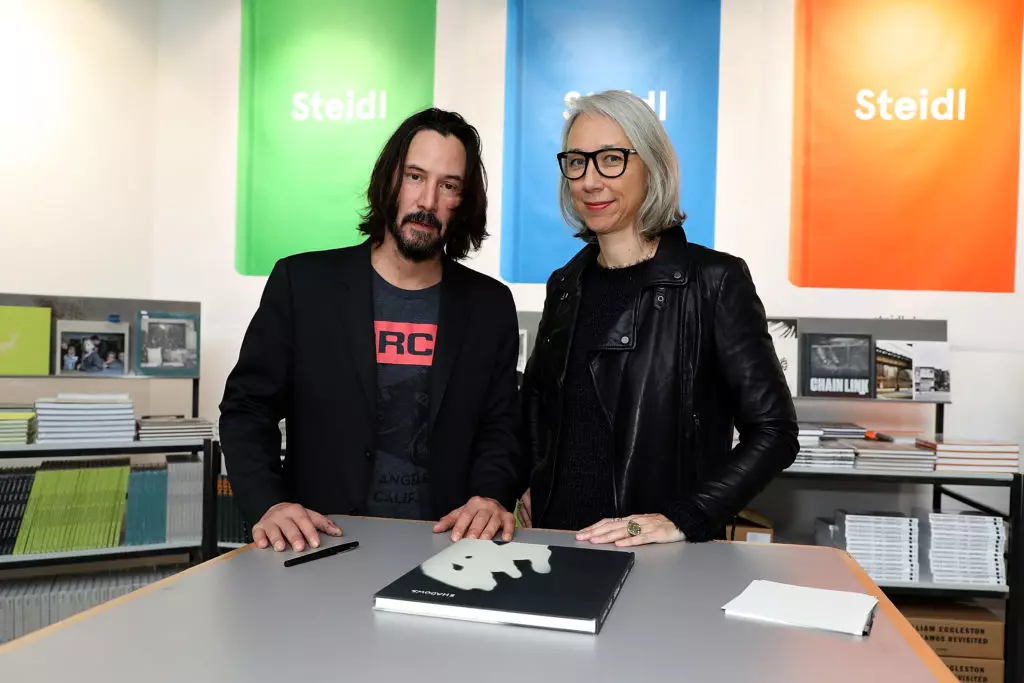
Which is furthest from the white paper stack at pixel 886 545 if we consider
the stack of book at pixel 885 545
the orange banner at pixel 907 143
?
the orange banner at pixel 907 143

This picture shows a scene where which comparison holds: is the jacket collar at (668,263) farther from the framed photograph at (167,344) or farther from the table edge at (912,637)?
the framed photograph at (167,344)

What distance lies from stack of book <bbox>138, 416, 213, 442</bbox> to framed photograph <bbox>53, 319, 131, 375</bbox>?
0.26m

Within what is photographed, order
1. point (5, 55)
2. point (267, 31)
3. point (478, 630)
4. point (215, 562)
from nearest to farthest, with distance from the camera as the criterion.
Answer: point (478, 630)
point (215, 562)
point (5, 55)
point (267, 31)

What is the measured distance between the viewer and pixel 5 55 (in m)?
3.24

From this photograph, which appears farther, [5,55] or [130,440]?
[5,55]

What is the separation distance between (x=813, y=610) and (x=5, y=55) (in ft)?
11.9

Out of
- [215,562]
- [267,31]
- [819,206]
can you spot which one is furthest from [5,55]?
[819,206]

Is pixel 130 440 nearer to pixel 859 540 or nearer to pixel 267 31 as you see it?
pixel 267 31

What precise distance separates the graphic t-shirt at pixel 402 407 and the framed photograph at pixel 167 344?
5.73 feet

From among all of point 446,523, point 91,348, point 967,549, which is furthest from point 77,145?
point 967,549

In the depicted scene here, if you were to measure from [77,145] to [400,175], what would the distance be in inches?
92.8

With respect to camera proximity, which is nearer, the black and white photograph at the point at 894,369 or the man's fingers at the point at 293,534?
the man's fingers at the point at 293,534

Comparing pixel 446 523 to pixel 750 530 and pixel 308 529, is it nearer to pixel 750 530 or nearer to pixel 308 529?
pixel 308 529

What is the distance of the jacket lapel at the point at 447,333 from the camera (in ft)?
A: 5.58
